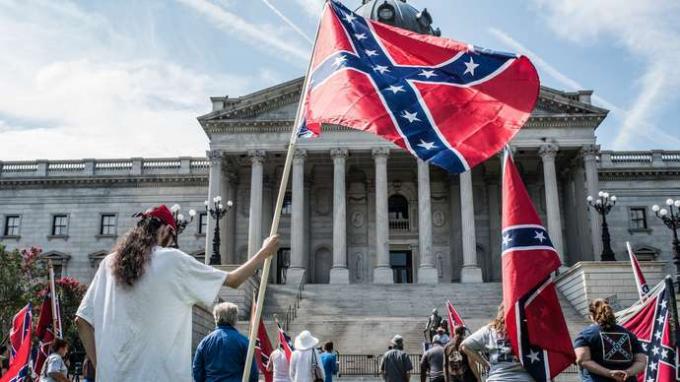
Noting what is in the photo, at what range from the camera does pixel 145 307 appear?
469cm

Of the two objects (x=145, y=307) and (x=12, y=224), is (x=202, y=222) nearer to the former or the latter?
(x=12, y=224)

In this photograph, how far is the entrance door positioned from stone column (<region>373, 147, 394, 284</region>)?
6.41m

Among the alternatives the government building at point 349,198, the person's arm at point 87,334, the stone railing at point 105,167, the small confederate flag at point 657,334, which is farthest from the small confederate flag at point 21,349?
the stone railing at point 105,167

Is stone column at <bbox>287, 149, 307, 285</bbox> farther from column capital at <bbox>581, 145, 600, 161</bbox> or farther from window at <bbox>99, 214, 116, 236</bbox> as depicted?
column capital at <bbox>581, 145, 600, 161</bbox>

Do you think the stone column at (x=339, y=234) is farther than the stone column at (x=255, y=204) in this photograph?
No

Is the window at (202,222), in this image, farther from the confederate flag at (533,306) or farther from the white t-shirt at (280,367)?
the confederate flag at (533,306)

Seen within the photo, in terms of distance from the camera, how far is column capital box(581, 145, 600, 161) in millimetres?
43812

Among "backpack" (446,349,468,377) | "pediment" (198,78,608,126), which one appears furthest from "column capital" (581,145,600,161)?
"backpack" (446,349,468,377)

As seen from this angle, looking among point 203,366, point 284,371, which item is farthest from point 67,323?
point 203,366

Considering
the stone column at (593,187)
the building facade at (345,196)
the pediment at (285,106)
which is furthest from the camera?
the pediment at (285,106)

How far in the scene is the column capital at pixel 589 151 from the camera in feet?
144

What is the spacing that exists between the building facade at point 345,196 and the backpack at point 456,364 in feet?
101

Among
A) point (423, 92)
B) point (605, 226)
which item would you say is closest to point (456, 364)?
point (423, 92)

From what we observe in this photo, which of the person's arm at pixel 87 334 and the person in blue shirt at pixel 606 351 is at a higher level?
the person's arm at pixel 87 334
